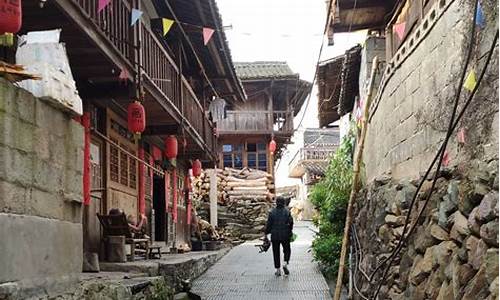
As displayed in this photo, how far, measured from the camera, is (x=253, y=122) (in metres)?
31.2

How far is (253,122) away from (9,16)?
26.2 meters

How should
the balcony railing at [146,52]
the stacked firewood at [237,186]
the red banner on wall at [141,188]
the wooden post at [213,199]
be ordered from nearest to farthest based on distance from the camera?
the balcony railing at [146,52] → the red banner on wall at [141,188] → the wooden post at [213,199] → the stacked firewood at [237,186]

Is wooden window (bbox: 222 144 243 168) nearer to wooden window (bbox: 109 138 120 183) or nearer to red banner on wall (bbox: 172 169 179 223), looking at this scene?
red banner on wall (bbox: 172 169 179 223)

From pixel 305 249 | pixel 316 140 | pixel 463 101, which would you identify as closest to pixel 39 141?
pixel 463 101

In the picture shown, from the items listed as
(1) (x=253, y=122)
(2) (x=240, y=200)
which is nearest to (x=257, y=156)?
(1) (x=253, y=122)

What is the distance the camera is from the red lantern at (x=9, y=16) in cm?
500

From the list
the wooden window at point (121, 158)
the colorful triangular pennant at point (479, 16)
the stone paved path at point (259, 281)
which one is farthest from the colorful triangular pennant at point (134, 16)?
the colorful triangular pennant at point (479, 16)

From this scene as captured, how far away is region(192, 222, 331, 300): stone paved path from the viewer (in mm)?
10492

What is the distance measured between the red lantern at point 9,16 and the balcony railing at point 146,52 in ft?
4.64

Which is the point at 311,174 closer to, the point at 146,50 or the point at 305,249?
the point at 305,249

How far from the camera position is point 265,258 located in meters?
16.8

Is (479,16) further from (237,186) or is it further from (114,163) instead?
(237,186)

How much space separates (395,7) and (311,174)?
2830 centimetres

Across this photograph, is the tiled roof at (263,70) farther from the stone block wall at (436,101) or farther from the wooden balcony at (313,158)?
the stone block wall at (436,101)
